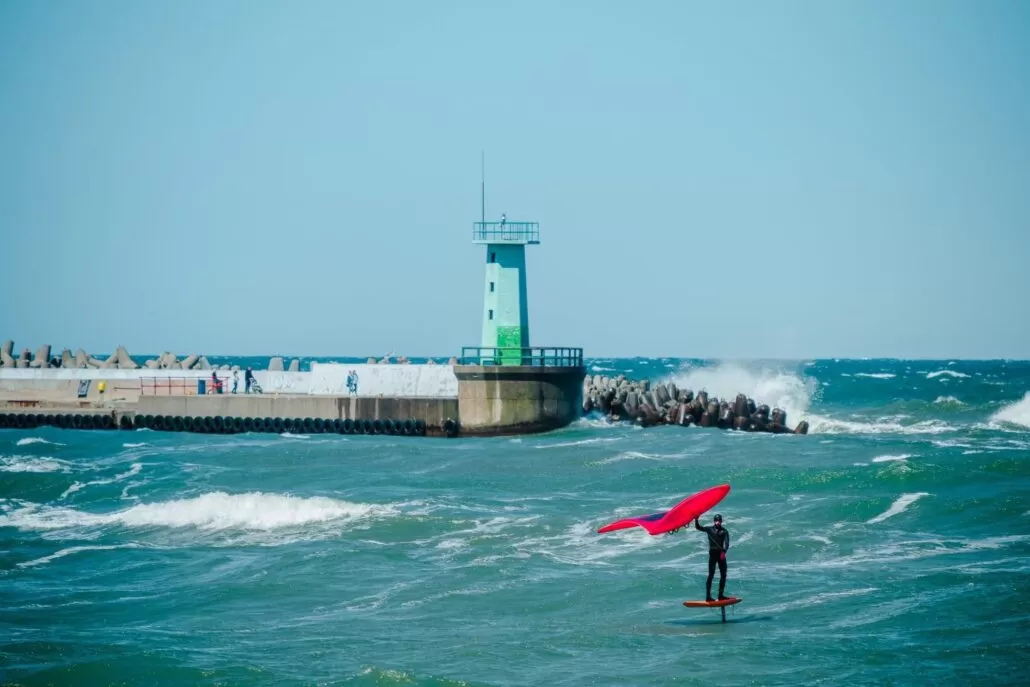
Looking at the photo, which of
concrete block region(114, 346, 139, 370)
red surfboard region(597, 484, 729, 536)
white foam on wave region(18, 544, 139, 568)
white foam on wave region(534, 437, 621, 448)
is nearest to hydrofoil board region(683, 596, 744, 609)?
red surfboard region(597, 484, 729, 536)

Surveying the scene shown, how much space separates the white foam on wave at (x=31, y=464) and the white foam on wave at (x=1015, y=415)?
39696 millimetres

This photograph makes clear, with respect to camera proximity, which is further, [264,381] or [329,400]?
[264,381]

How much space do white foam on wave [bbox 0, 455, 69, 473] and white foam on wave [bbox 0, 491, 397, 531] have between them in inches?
232

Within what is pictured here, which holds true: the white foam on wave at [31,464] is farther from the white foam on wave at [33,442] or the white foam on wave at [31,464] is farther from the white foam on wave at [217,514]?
the white foam on wave at [217,514]

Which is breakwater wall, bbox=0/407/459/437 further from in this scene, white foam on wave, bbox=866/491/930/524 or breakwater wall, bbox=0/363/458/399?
white foam on wave, bbox=866/491/930/524

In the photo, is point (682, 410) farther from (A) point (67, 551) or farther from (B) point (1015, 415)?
(A) point (67, 551)

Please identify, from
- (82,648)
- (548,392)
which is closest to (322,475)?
(548,392)

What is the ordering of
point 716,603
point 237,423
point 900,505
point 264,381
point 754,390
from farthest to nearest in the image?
point 754,390, point 264,381, point 237,423, point 900,505, point 716,603

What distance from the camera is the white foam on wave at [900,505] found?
82.8 ft

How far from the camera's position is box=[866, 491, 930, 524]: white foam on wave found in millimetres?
25234

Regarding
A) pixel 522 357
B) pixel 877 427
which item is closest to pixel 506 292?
pixel 522 357

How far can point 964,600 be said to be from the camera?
18031 millimetres

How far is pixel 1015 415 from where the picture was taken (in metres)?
60.6

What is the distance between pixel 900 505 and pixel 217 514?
589 inches
